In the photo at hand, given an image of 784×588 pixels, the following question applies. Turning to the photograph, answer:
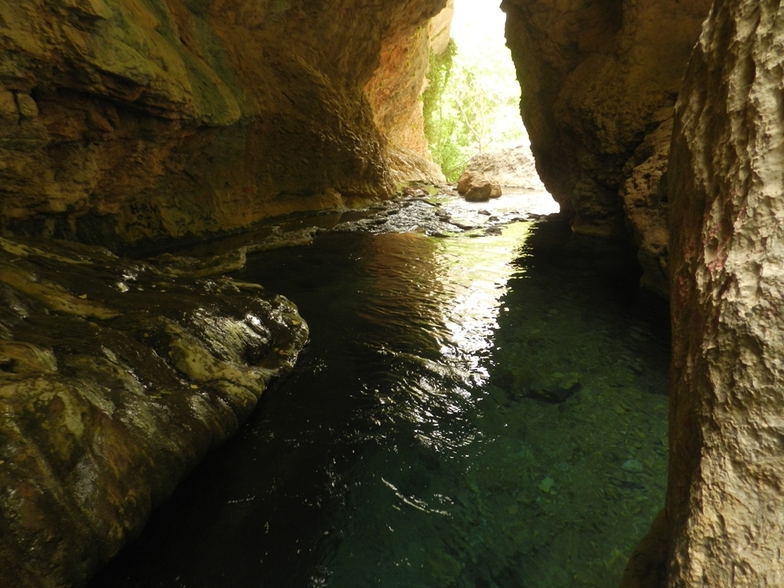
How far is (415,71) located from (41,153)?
18.5 m

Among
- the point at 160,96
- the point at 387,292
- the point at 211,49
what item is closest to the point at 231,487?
the point at 387,292

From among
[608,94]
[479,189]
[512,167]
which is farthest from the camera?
[512,167]

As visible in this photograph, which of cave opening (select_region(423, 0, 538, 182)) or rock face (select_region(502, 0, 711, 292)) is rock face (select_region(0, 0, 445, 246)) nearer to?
rock face (select_region(502, 0, 711, 292))

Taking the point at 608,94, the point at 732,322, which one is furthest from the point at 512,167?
the point at 732,322

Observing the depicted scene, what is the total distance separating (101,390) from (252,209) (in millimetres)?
8171

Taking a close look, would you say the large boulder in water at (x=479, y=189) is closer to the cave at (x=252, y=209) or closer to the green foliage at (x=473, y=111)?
the cave at (x=252, y=209)

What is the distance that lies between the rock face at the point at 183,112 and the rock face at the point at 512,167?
10841 millimetres

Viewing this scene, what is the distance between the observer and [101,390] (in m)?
2.43

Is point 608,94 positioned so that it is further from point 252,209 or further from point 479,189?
point 479,189

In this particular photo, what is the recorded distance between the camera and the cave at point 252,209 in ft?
3.42

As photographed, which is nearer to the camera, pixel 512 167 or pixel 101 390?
pixel 101 390

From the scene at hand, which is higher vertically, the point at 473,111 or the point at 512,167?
the point at 473,111

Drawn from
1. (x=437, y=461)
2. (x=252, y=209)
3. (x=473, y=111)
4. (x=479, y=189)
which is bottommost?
(x=437, y=461)

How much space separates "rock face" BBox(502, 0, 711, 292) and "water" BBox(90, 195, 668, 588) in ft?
7.79
